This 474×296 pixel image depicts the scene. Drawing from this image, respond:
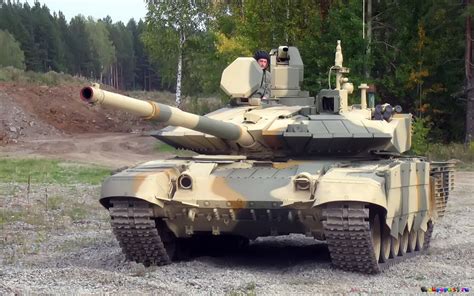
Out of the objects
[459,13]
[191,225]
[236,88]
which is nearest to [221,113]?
[236,88]

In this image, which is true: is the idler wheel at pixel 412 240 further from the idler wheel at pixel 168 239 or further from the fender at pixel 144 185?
the fender at pixel 144 185

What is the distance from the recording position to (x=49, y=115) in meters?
49.0

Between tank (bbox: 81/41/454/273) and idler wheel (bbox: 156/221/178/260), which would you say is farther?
idler wheel (bbox: 156/221/178/260)

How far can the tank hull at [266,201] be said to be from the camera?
11.0 m

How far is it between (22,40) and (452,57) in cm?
6368

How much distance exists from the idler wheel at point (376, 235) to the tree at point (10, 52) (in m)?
74.1

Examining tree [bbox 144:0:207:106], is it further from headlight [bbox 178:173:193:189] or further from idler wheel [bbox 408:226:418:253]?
headlight [bbox 178:173:193:189]

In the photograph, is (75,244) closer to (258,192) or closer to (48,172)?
(258,192)

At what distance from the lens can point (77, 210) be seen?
1844 cm

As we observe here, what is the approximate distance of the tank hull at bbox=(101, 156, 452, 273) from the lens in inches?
432

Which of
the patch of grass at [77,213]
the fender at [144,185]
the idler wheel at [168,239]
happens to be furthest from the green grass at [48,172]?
the fender at [144,185]

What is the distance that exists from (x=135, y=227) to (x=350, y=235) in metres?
2.61

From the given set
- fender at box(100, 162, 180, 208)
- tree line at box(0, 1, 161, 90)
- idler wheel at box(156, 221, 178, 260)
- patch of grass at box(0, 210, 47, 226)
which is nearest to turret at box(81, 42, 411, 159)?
fender at box(100, 162, 180, 208)

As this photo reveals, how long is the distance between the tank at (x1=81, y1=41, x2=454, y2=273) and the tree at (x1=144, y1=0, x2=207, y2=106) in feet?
120
